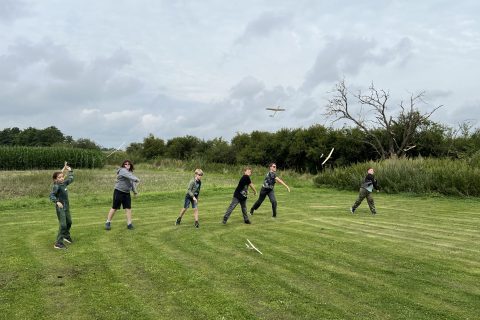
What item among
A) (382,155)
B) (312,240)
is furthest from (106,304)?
(382,155)

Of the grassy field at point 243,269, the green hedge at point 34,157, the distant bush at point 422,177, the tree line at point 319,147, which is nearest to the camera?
the grassy field at point 243,269

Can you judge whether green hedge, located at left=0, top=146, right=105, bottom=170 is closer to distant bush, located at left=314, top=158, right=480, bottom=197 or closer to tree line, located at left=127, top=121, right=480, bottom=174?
tree line, located at left=127, top=121, right=480, bottom=174

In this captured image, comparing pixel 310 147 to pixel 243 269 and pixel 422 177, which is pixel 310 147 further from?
pixel 243 269

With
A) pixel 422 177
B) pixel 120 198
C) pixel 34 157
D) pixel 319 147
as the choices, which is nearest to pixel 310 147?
pixel 319 147

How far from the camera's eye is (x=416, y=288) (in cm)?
768

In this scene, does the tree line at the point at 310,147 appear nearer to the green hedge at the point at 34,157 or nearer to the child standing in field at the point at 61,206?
the green hedge at the point at 34,157

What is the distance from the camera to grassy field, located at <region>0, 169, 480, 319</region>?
6.73 meters

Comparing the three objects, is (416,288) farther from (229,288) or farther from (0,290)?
(0,290)

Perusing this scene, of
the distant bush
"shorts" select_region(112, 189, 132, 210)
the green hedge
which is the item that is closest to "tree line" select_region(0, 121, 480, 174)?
the distant bush

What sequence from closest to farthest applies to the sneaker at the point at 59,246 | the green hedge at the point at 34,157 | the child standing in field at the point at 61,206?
the sneaker at the point at 59,246, the child standing in field at the point at 61,206, the green hedge at the point at 34,157

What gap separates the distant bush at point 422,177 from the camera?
25.1 metres

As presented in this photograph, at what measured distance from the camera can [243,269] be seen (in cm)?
878

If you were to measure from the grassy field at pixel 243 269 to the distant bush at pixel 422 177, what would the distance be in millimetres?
9471

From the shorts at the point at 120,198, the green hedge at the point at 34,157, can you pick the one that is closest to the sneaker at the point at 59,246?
the shorts at the point at 120,198
